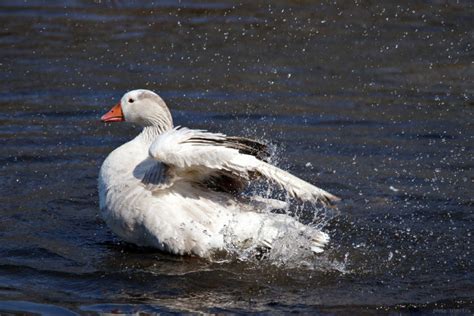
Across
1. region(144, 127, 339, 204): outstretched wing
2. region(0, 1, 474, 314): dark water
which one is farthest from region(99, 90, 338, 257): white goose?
region(0, 1, 474, 314): dark water

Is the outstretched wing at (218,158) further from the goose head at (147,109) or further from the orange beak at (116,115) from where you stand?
the orange beak at (116,115)

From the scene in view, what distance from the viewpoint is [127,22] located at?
15305 mm

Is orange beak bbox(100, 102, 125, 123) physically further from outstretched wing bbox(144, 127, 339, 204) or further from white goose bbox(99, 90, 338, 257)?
outstretched wing bbox(144, 127, 339, 204)

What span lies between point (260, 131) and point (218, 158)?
11.3ft

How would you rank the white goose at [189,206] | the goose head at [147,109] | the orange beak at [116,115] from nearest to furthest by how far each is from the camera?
the white goose at [189,206], the goose head at [147,109], the orange beak at [116,115]

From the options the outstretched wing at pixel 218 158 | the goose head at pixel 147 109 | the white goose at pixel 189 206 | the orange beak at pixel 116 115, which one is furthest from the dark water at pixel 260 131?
the goose head at pixel 147 109

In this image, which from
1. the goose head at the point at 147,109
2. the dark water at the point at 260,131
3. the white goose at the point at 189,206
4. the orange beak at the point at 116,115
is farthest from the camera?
the orange beak at the point at 116,115

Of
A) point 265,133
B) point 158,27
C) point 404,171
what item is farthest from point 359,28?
point 404,171

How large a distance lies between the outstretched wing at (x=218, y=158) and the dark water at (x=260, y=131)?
0.71 metres

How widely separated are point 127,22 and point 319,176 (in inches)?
254

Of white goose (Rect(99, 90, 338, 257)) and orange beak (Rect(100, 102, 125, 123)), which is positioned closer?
white goose (Rect(99, 90, 338, 257))

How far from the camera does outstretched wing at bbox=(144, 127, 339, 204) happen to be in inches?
304

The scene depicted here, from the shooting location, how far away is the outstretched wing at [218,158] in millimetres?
7711

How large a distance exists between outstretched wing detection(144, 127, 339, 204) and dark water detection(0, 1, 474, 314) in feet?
2.34
